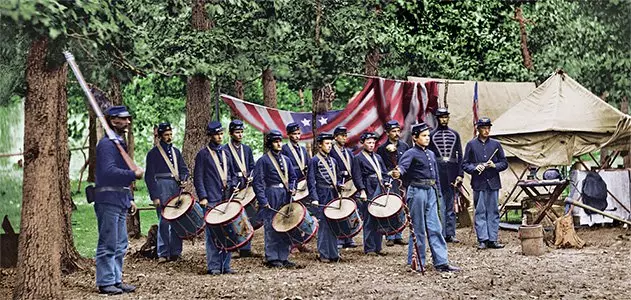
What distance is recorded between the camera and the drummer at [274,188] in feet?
40.9

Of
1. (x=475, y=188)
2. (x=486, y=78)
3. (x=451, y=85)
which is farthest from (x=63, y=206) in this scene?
(x=486, y=78)

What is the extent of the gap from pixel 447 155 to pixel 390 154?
0.90 m

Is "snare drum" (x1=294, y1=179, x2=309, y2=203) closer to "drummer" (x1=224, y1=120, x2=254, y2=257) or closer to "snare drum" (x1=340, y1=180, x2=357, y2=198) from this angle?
"snare drum" (x1=340, y1=180, x2=357, y2=198)

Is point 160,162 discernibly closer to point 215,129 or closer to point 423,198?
point 215,129

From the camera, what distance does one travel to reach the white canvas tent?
15867mm

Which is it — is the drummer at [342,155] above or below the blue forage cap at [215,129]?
below

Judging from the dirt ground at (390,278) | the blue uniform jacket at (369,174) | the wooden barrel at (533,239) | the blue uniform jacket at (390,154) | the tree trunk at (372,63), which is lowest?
the dirt ground at (390,278)

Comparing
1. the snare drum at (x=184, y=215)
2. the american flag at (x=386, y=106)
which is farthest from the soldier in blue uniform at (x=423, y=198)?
the american flag at (x=386, y=106)

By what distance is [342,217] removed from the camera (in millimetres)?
12742

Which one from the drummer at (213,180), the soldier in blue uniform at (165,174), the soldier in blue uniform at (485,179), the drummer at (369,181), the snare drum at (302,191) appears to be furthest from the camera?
Result: the soldier in blue uniform at (485,179)

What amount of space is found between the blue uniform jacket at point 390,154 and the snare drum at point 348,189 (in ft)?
3.81

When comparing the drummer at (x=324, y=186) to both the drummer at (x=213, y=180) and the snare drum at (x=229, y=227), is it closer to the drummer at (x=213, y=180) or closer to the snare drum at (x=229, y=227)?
the drummer at (x=213, y=180)

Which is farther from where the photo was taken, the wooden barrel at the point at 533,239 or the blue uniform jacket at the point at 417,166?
the wooden barrel at the point at 533,239

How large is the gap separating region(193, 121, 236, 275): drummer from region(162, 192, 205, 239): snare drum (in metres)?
0.24
